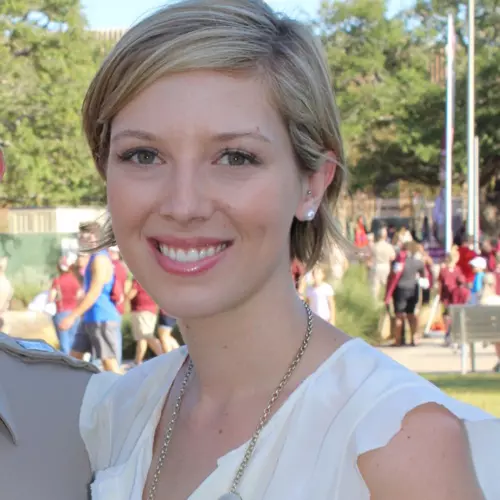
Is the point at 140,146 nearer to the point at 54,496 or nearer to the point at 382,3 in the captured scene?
the point at 54,496

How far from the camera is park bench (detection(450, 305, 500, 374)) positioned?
457 inches

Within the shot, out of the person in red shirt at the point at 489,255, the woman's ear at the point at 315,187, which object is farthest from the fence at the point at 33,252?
the woman's ear at the point at 315,187

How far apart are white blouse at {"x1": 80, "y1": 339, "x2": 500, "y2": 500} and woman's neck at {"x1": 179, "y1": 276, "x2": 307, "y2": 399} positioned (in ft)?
0.44

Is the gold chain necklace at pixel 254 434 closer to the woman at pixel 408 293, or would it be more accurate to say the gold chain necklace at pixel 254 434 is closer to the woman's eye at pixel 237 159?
the woman's eye at pixel 237 159

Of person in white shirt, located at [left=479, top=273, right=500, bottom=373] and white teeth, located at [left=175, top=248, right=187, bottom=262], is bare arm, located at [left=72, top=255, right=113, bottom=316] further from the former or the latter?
white teeth, located at [left=175, top=248, right=187, bottom=262]

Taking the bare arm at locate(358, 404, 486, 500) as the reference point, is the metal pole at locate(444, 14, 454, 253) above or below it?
above

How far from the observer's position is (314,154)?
6.61ft

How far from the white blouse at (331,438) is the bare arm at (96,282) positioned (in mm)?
6997

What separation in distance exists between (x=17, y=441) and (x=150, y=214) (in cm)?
61

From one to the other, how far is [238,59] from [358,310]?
1397cm

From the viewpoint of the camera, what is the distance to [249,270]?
76.4 inches

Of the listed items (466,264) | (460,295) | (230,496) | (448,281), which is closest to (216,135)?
(230,496)

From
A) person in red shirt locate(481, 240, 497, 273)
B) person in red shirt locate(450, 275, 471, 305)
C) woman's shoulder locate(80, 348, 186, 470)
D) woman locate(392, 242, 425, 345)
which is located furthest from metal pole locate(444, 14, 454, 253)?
woman's shoulder locate(80, 348, 186, 470)

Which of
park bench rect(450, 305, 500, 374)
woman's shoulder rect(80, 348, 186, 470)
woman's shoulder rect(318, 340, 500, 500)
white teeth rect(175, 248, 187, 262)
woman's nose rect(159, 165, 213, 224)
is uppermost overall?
woman's nose rect(159, 165, 213, 224)
